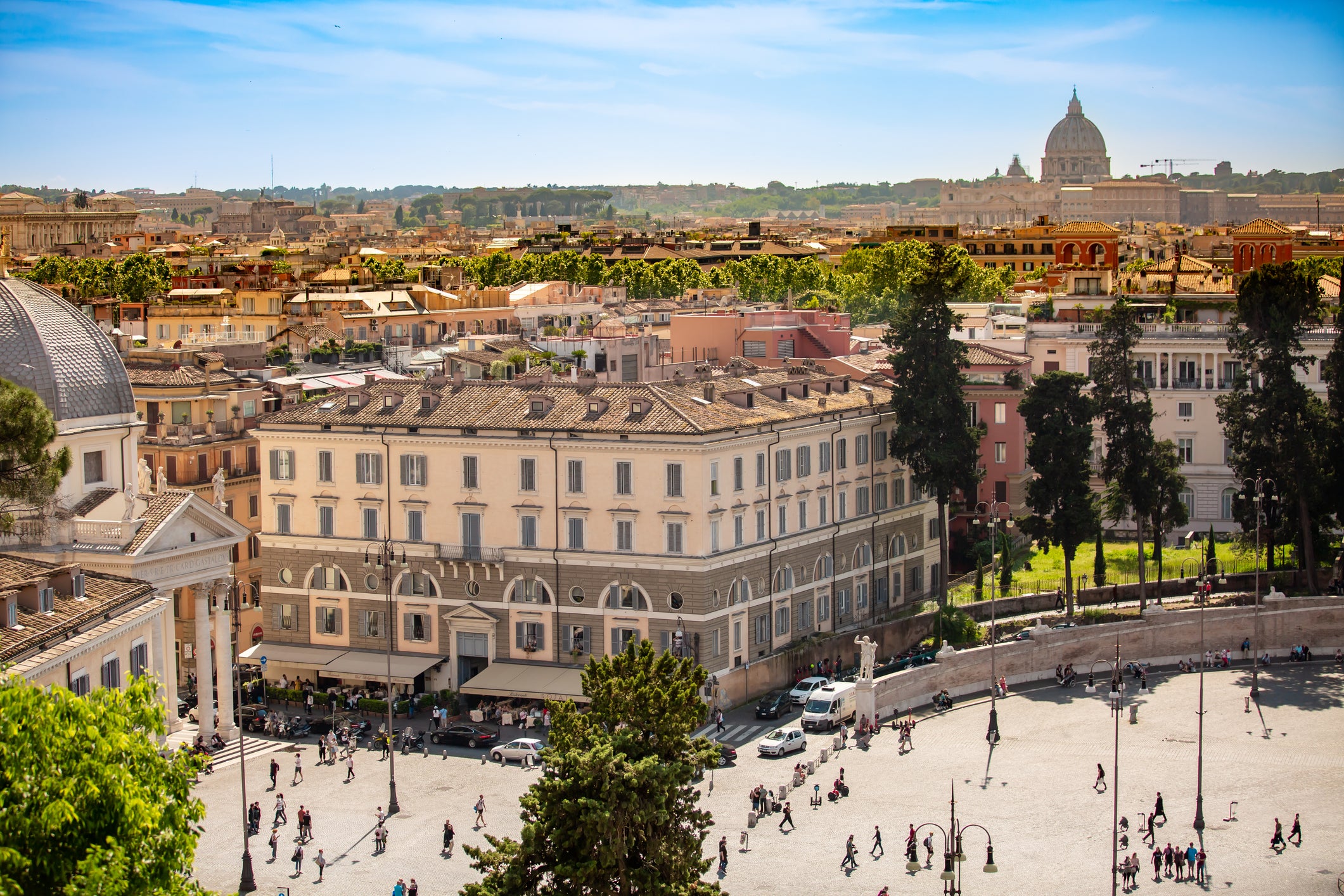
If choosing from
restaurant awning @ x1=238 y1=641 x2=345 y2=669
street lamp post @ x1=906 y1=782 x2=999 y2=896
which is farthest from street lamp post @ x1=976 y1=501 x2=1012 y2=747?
restaurant awning @ x1=238 y1=641 x2=345 y2=669

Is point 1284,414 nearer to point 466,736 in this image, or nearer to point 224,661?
point 466,736

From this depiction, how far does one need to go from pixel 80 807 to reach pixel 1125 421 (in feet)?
171

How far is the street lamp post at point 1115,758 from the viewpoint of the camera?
45.8 m

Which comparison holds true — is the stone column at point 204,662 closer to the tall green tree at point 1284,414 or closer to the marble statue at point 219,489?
the marble statue at point 219,489

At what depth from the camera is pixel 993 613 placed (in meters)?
60.7

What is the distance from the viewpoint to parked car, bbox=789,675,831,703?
6109cm

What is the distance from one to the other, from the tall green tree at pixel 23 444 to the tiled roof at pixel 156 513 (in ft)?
29.0

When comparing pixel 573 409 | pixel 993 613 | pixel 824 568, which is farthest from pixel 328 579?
pixel 993 613

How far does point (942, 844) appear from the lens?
161 feet

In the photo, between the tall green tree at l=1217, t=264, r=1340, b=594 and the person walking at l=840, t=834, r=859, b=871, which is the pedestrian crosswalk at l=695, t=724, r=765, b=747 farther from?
the tall green tree at l=1217, t=264, r=1340, b=594

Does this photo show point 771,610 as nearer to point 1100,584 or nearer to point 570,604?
point 570,604

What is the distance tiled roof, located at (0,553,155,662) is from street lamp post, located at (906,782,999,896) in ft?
63.6

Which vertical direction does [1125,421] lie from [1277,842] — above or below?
above

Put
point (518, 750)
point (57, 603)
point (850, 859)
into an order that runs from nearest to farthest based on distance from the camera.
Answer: point (57, 603) < point (850, 859) < point (518, 750)
